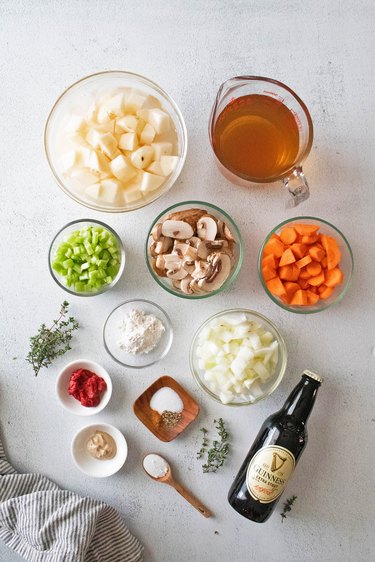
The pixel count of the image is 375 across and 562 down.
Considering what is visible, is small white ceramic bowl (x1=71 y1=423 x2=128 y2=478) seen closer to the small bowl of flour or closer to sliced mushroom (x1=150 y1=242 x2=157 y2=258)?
the small bowl of flour

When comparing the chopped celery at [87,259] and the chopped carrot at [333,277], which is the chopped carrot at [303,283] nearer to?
the chopped carrot at [333,277]

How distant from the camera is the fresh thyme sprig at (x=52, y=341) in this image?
2.12 m

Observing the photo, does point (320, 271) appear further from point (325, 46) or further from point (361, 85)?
point (325, 46)

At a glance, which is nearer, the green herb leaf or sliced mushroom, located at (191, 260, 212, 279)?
sliced mushroom, located at (191, 260, 212, 279)

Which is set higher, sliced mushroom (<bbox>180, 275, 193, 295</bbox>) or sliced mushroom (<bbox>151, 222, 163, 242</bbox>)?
sliced mushroom (<bbox>151, 222, 163, 242</bbox>)

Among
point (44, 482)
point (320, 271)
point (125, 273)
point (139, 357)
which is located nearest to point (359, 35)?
point (320, 271)

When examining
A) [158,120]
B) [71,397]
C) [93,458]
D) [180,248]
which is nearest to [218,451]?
[93,458]

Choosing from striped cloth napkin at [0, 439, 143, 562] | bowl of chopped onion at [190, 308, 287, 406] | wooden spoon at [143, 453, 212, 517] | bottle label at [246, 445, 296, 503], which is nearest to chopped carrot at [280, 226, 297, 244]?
bowl of chopped onion at [190, 308, 287, 406]

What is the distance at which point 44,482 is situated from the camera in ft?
7.04

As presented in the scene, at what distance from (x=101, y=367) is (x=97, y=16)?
4.72 feet

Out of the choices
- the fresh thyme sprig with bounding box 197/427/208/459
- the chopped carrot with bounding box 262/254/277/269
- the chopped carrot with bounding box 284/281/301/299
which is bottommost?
the fresh thyme sprig with bounding box 197/427/208/459

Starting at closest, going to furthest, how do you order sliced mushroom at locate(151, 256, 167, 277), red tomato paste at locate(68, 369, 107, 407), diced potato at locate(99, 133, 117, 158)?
diced potato at locate(99, 133, 117, 158), sliced mushroom at locate(151, 256, 167, 277), red tomato paste at locate(68, 369, 107, 407)

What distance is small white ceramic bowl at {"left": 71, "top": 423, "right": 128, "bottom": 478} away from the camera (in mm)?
2123

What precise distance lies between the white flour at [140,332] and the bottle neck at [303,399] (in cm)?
57
